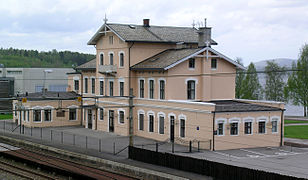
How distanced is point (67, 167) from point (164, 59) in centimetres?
1702

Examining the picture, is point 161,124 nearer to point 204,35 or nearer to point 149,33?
point 204,35

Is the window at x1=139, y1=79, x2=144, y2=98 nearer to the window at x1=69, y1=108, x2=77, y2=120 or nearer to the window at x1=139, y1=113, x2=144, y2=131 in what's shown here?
the window at x1=139, y1=113, x2=144, y2=131

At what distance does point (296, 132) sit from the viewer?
4778cm

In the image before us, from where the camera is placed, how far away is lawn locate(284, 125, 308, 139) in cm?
4425

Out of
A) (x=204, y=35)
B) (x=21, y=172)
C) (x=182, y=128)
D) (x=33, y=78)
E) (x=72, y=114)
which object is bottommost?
(x=21, y=172)

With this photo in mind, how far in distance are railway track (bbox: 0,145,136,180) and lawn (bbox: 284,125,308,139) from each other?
21.8 meters

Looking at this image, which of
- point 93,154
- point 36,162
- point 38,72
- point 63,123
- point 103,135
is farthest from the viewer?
point 38,72

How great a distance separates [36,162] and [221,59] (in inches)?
802

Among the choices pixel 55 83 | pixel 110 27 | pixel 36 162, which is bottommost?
pixel 36 162

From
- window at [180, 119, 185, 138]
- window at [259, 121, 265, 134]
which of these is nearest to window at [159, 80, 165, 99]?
window at [180, 119, 185, 138]

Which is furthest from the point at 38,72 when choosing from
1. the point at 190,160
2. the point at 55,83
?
the point at 190,160

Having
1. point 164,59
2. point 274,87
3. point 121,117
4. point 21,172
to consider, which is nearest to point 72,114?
point 121,117

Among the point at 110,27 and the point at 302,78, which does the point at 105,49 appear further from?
the point at 302,78

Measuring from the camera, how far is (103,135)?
152ft
